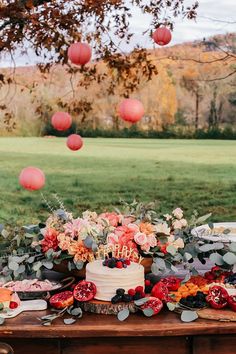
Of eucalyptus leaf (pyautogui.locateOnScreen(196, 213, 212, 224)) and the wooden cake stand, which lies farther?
eucalyptus leaf (pyautogui.locateOnScreen(196, 213, 212, 224))

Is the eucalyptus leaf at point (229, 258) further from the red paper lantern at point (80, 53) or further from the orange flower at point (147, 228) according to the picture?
the red paper lantern at point (80, 53)

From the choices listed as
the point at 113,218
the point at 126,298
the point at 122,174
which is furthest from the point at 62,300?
the point at 122,174

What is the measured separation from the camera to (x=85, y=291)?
1.87 metres

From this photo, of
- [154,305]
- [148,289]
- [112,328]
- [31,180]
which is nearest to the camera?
[112,328]

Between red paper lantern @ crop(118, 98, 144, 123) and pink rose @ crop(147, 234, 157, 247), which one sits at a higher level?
red paper lantern @ crop(118, 98, 144, 123)

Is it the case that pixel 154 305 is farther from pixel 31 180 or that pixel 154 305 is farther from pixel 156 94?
pixel 156 94

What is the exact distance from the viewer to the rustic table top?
1726 mm

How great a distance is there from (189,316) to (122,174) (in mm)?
3851

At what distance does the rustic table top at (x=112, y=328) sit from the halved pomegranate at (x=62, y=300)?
0.24 feet

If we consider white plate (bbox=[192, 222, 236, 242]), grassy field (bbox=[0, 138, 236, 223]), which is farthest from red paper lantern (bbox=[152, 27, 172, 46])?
white plate (bbox=[192, 222, 236, 242])

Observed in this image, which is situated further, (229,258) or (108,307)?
(229,258)

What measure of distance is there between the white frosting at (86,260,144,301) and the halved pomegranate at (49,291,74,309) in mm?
70

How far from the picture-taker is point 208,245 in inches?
81.4

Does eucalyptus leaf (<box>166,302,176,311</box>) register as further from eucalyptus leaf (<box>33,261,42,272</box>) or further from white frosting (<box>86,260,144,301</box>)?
eucalyptus leaf (<box>33,261,42,272</box>)
